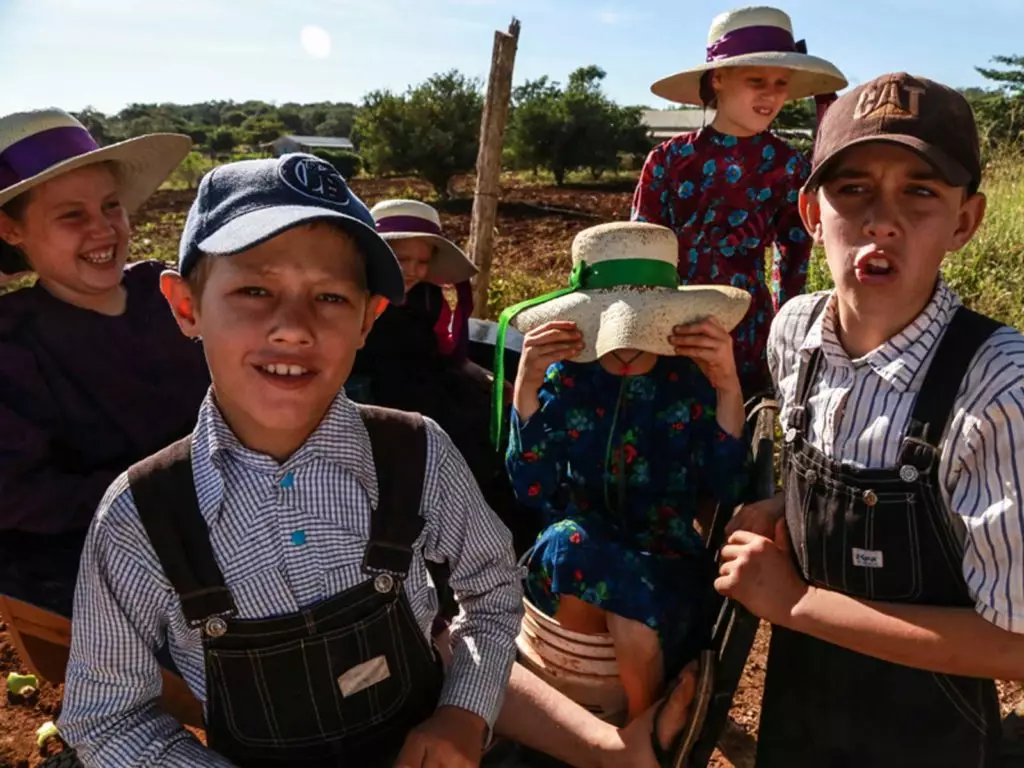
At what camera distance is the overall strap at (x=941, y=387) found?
1.32 meters

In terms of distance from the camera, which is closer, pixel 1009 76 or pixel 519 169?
pixel 1009 76

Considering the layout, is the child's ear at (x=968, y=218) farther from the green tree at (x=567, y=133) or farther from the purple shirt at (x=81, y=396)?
the green tree at (x=567, y=133)

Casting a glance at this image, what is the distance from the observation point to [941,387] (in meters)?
1.33

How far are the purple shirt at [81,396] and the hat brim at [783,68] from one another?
1984 mm

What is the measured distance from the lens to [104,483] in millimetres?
1962

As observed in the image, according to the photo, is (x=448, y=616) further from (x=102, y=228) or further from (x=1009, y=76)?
(x=1009, y=76)

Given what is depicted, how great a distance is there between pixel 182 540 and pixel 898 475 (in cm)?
119

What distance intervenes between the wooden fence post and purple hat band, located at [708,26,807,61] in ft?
6.41

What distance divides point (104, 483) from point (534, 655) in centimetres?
114

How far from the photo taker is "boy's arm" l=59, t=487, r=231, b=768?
1231 millimetres

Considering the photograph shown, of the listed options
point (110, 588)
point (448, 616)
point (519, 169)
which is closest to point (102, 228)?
point (110, 588)

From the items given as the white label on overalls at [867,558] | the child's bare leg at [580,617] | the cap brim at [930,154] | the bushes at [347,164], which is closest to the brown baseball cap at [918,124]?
the cap brim at [930,154]

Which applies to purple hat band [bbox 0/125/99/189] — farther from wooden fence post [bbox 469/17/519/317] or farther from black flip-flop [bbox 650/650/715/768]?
wooden fence post [bbox 469/17/519/317]

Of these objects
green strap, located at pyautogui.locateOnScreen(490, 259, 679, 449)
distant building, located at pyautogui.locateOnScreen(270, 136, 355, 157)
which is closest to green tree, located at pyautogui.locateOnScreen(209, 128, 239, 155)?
distant building, located at pyautogui.locateOnScreen(270, 136, 355, 157)
